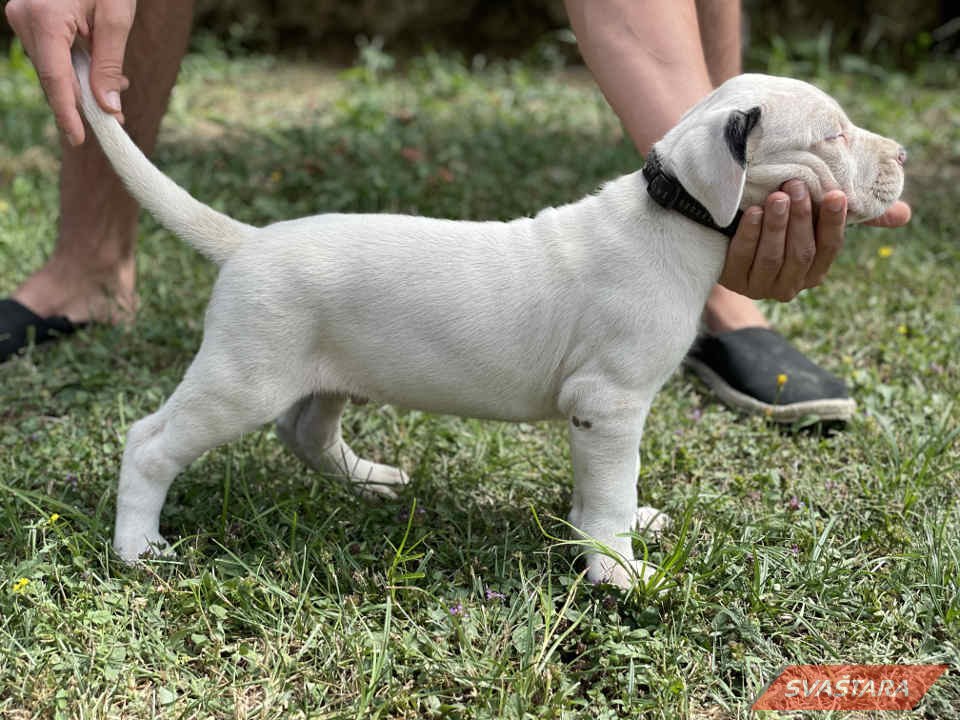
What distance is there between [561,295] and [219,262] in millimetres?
910

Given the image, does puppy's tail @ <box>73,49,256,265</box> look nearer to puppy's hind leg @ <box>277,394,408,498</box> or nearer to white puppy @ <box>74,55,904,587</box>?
white puppy @ <box>74,55,904,587</box>

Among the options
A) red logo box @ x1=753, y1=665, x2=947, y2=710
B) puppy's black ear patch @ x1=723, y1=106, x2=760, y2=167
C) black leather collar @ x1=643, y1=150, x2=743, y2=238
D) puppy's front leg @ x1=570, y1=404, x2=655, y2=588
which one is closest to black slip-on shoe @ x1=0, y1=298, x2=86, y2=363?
puppy's front leg @ x1=570, y1=404, x2=655, y2=588

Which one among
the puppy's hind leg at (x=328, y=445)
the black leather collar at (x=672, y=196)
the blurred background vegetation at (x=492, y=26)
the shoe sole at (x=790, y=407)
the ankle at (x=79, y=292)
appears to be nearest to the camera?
the black leather collar at (x=672, y=196)

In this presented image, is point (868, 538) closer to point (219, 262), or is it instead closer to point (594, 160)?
point (219, 262)

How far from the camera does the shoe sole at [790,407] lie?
345 centimetres

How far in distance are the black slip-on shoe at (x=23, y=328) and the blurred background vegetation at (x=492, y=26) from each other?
4906 millimetres

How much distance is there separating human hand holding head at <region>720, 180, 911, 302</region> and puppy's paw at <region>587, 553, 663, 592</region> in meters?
0.81

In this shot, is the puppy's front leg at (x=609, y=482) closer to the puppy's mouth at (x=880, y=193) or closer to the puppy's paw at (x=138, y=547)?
the puppy's mouth at (x=880, y=193)

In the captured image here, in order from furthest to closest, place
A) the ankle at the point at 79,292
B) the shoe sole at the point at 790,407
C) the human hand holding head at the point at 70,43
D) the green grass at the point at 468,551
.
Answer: the ankle at the point at 79,292, the shoe sole at the point at 790,407, the human hand holding head at the point at 70,43, the green grass at the point at 468,551

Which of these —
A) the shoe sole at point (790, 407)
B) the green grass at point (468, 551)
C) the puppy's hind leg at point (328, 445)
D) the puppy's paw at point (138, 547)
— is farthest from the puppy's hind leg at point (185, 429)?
the shoe sole at point (790, 407)

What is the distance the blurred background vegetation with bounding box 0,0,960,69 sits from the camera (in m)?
8.16

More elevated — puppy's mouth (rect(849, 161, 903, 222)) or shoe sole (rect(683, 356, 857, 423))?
puppy's mouth (rect(849, 161, 903, 222))

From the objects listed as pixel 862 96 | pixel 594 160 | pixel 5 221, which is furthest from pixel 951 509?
pixel 862 96

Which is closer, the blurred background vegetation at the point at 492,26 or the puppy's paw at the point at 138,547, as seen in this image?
the puppy's paw at the point at 138,547
